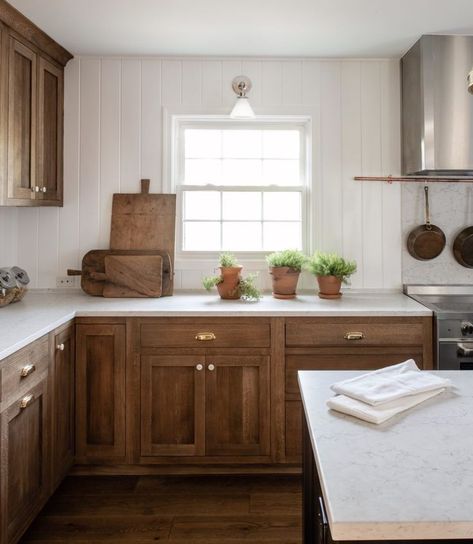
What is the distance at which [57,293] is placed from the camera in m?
3.33

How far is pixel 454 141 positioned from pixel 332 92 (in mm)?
842

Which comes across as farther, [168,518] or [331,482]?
[168,518]

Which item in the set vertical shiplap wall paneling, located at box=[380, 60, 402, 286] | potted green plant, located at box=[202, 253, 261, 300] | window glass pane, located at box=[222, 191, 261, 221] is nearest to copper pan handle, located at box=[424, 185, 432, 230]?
vertical shiplap wall paneling, located at box=[380, 60, 402, 286]

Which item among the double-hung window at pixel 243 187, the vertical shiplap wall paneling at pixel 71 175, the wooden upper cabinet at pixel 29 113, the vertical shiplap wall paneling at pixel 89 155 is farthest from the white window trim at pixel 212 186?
the wooden upper cabinet at pixel 29 113

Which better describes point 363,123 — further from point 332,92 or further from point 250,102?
point 250,102

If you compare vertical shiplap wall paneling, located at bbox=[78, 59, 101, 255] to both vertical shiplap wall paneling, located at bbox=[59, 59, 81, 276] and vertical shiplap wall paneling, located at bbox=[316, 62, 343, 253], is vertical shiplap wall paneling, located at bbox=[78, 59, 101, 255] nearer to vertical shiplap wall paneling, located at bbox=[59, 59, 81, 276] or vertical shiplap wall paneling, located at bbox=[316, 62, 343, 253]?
vertical shiplap wall paneling, located at bbox=[59, 59, 81, 276]

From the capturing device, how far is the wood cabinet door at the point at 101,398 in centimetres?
273

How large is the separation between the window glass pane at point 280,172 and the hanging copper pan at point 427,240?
82cm

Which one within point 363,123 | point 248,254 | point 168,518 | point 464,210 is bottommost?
point 168,518

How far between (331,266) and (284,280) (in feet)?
0.96

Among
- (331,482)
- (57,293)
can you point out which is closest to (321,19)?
(57,293)

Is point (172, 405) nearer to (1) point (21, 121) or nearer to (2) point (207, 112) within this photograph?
(1) point (21, 121)

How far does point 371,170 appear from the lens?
3.36 m

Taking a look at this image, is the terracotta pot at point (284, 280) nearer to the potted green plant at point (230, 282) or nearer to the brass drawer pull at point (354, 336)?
the potted green plant at point (230, 282)
